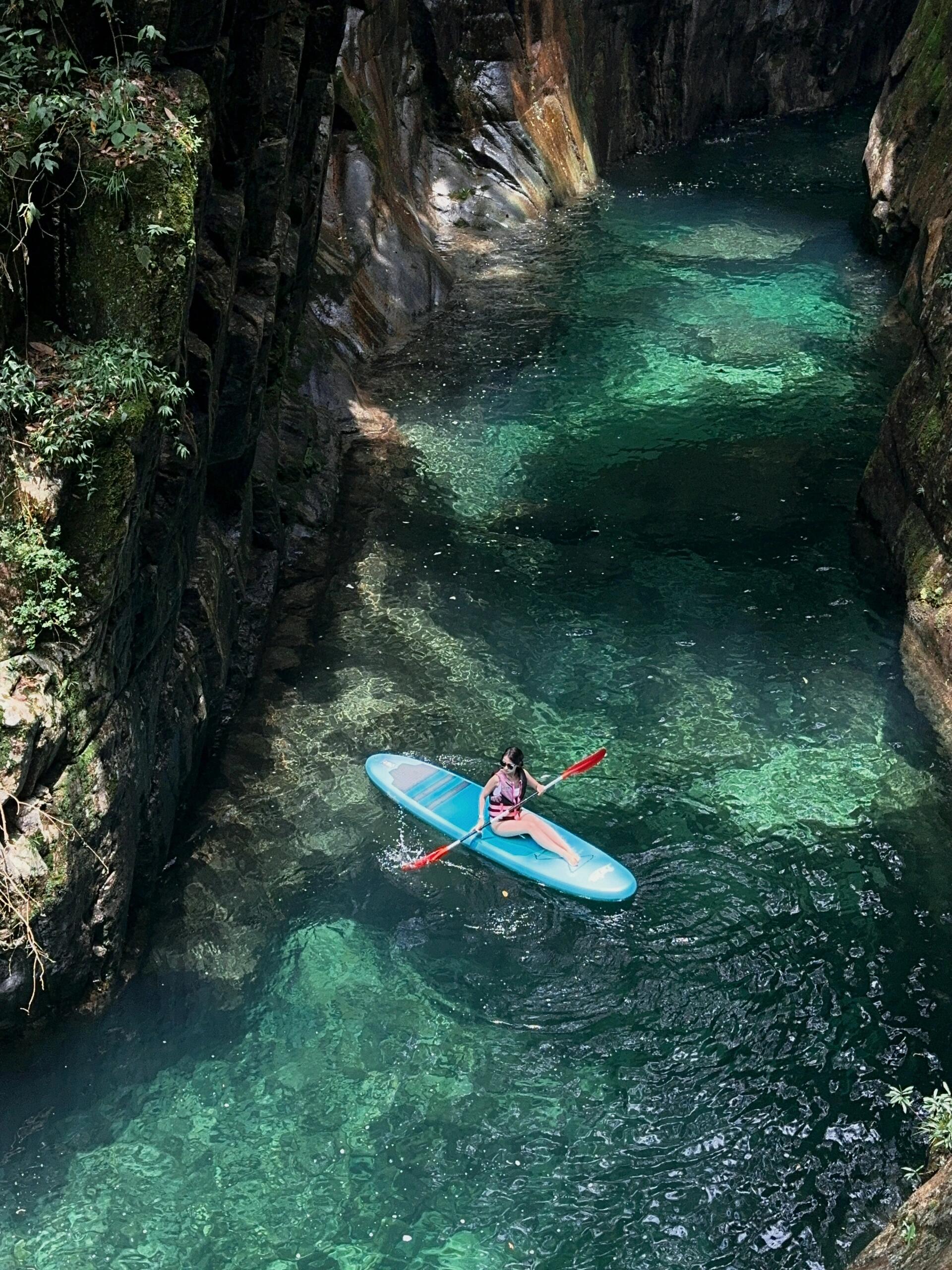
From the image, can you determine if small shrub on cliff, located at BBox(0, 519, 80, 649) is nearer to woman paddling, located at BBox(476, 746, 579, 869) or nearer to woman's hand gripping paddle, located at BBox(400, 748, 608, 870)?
woman's hand gripping paddle, located at BBox(400, 748, 608, 870)

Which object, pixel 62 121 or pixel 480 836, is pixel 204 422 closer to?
pixel 62 121

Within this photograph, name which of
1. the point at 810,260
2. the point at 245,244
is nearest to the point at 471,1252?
the point at 245,244

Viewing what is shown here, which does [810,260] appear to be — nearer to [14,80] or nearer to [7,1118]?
[14,80]

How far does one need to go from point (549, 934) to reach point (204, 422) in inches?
167

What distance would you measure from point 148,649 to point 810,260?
1733 cm

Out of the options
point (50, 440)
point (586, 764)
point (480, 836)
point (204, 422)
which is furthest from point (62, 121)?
point (586, 764)

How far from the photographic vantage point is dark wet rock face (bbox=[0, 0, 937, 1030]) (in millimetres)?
6645

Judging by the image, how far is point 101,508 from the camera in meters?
6.73

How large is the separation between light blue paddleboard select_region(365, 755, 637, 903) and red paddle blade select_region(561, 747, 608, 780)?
0.49 meters

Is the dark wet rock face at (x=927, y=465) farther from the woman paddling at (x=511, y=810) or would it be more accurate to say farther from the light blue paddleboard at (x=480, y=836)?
the woman paddling at (x=511, y=810)

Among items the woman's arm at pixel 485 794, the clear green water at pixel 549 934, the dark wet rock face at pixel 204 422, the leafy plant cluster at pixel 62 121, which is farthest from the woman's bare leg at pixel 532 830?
the leafy plant cluster at pixel 62 121

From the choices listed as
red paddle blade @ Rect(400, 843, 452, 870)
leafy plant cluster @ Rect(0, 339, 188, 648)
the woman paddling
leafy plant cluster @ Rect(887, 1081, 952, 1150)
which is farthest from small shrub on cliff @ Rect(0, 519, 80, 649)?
leafy plant cluster @ Rect(887, 1081, 952, 1150)

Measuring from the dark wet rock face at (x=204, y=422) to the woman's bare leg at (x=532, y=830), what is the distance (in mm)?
2361

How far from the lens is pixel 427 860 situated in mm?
8984
